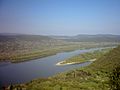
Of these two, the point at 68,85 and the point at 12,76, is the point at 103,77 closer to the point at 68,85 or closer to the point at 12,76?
the point at 68,85

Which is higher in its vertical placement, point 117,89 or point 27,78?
point 117,89

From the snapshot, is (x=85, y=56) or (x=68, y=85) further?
(x=85, y=56)

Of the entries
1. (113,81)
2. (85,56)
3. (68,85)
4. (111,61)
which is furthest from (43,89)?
(85,56)

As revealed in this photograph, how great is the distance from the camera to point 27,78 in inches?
2628

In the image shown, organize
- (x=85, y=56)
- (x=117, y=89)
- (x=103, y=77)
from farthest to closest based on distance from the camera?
(x=85, y=56), (x=103, y=77), (x=117, y=89)

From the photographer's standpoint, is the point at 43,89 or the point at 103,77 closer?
the point at 43,89

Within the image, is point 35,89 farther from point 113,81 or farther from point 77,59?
point 77,59

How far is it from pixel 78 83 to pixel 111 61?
27.9 metres

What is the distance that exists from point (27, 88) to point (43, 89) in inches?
163

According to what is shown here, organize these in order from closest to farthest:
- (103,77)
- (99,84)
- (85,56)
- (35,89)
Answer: (35,89)
(99,84)
(103,77)
(85,56)

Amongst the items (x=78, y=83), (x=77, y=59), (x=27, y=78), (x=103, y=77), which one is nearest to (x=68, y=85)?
(x=78, y=83)

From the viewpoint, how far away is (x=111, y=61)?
73938 millimetres

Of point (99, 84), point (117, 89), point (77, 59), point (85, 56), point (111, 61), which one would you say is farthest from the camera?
point (85, 56)

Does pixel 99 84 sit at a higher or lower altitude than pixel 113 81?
lower
